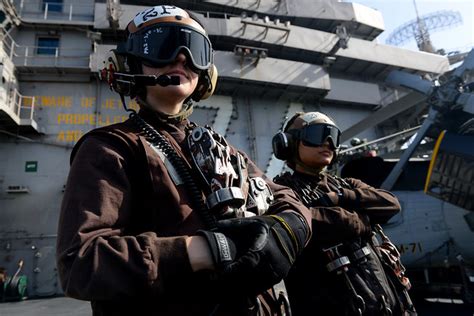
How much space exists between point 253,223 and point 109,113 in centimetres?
1383

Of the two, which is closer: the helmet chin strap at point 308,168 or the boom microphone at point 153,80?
the boom microphone at point 153,80

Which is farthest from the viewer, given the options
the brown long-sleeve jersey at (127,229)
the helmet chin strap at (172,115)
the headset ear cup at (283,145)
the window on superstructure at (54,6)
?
the window on superstructure at (54,6)

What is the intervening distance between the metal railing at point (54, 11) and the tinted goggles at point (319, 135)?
15.2m

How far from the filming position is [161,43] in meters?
1.29

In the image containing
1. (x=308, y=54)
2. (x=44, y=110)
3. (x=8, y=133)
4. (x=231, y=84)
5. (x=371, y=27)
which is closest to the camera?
(x=8, y=133)

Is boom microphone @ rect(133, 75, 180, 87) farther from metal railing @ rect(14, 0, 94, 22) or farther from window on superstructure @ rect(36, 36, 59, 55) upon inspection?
metal railing @ rect(14, 0, 94, 22)

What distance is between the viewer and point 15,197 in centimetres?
1153

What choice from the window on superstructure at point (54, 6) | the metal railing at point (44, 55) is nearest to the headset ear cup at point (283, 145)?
the metal railing at point (44, 55)

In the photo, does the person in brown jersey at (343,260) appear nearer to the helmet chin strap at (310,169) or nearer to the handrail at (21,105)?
the helmet chin strap at (310,169)

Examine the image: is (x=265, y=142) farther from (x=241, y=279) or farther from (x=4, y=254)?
(x=241, y=279)

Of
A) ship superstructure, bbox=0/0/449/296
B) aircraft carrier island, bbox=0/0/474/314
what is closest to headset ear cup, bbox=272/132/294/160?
aircraft carrier island, bbox=0/0/474/314

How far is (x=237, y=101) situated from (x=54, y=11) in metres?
9.75

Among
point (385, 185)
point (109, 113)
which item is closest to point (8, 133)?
point (109, 113)

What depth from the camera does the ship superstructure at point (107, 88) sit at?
11.5 metres
